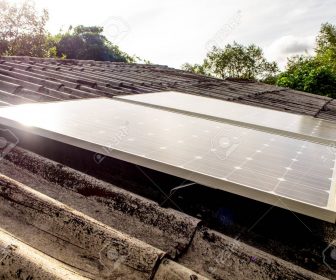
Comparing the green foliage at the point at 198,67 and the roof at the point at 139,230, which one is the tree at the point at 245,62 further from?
the roof at the point at 139,230

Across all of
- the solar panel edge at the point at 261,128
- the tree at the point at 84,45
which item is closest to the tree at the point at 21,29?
the tree at the point at 84,45

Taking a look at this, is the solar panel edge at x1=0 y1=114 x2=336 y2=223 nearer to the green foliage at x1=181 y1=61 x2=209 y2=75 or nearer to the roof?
the roof

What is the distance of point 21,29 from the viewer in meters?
33.0

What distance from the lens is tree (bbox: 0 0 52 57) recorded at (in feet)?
104

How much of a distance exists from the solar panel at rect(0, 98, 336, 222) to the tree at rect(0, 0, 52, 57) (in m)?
33.7

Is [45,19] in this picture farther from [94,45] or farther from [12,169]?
[12,169]

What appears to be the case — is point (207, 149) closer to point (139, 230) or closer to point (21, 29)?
point (139, 230)

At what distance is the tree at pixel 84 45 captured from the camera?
4797 centimetres

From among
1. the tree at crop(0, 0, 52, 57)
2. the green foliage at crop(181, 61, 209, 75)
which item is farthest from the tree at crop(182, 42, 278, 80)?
the tree at crop(0, 0, 52, 57)

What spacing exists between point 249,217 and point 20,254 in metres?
1.39

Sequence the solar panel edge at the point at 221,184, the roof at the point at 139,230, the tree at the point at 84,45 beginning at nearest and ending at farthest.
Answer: the solar panel edge at the point at 221,184
the roof at the point at 139,230
the tree at the point at 84,45

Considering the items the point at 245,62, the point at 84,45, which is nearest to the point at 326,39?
the point at 245,62

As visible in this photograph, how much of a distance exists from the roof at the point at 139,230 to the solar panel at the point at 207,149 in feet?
0.71

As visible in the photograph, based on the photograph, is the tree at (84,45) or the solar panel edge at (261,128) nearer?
the solar panel edge at (261,128)
